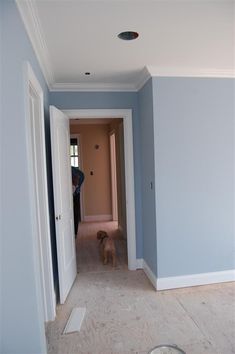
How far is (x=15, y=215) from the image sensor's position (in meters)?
1.53

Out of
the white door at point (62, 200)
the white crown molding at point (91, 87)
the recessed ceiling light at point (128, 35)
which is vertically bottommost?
the white door at point (62, 200)

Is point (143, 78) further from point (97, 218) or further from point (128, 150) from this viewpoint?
point (97, 218)

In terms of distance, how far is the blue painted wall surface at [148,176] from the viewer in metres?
3.07

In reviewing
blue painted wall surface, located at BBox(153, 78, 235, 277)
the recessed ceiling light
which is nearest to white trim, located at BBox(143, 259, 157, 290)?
blue painted wall surface, located at BBox(153, 78, 235, 277)

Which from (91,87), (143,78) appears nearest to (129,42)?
(143,78)

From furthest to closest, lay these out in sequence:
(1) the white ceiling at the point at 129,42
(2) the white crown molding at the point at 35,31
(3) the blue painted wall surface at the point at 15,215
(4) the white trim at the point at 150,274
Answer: (4) the white trim at the point at 150,274
(1) the white ceiling at the point at 129,42
(2) the white crown molding at the point at 35,31
(3) the blue painted wall surface at the point at 15,215

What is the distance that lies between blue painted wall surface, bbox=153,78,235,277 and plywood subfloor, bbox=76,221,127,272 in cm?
104

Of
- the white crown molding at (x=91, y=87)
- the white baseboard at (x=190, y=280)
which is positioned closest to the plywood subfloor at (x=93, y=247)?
the white baseboard at (x=190, y=280)

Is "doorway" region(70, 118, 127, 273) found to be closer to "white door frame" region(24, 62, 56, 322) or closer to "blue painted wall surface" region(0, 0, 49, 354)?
"white door frame" region(24, 62, 56, 322)

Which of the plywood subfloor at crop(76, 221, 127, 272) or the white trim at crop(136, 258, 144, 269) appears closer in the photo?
the white trim at crop(136, 258, 144, 269)

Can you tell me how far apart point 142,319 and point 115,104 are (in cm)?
244

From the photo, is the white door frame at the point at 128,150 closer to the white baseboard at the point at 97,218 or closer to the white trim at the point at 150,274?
the white trim at the point at 150,274

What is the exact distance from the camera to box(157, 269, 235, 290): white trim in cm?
309

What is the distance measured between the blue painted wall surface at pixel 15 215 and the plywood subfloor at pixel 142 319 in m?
0.76
